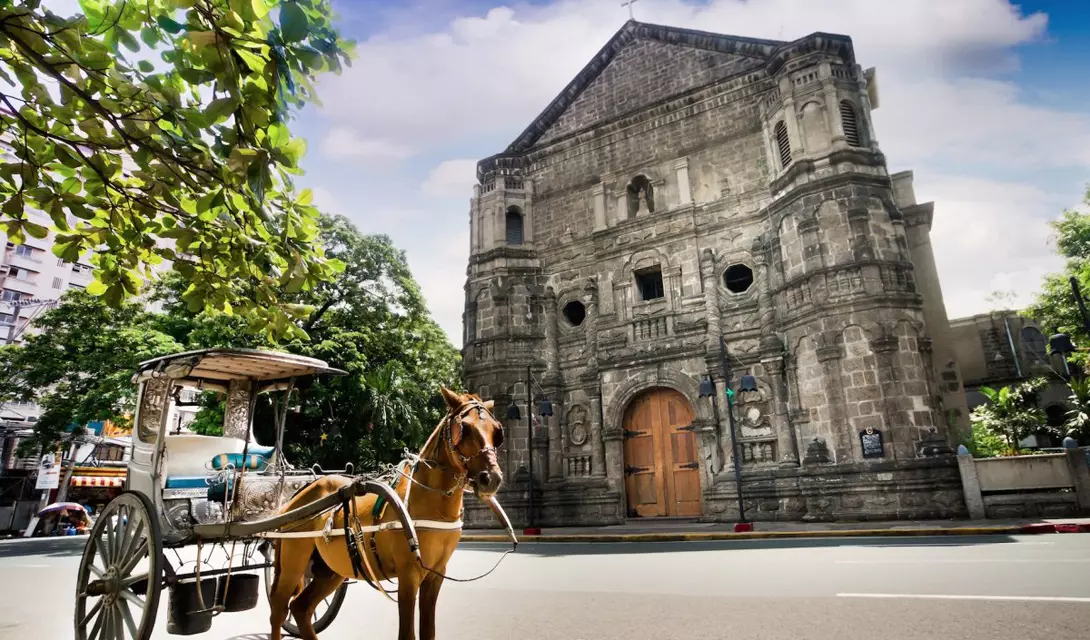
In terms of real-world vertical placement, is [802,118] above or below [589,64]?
below

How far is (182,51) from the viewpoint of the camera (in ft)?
8.54

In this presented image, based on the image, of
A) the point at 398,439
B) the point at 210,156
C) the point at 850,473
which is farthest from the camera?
the point at 398,439

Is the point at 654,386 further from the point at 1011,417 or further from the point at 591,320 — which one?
the point at 1011,417

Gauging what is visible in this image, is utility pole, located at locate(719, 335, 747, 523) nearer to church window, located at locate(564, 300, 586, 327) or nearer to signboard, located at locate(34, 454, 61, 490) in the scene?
church window, located at locate(564, 300, 586, 327)

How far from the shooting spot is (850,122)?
14.7m

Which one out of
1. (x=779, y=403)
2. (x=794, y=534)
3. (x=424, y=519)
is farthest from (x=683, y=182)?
(x=424, y=519)

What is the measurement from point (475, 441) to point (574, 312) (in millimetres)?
15116

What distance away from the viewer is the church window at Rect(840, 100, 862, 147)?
47.7 ft

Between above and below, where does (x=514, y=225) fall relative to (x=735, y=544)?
above

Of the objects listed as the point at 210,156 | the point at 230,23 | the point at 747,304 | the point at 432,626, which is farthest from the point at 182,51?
the point at 747,304

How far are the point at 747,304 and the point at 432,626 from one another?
13.5m

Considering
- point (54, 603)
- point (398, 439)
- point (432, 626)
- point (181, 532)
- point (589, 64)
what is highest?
point (589, 64)

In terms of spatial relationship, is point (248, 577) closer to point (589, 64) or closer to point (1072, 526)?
point (1072, 526)

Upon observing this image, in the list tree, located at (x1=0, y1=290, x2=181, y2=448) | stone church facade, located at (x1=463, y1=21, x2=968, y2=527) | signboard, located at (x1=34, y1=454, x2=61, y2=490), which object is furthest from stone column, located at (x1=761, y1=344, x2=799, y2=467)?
signboard, located at (x1=34, y1=454, x2=61, y2=490)
